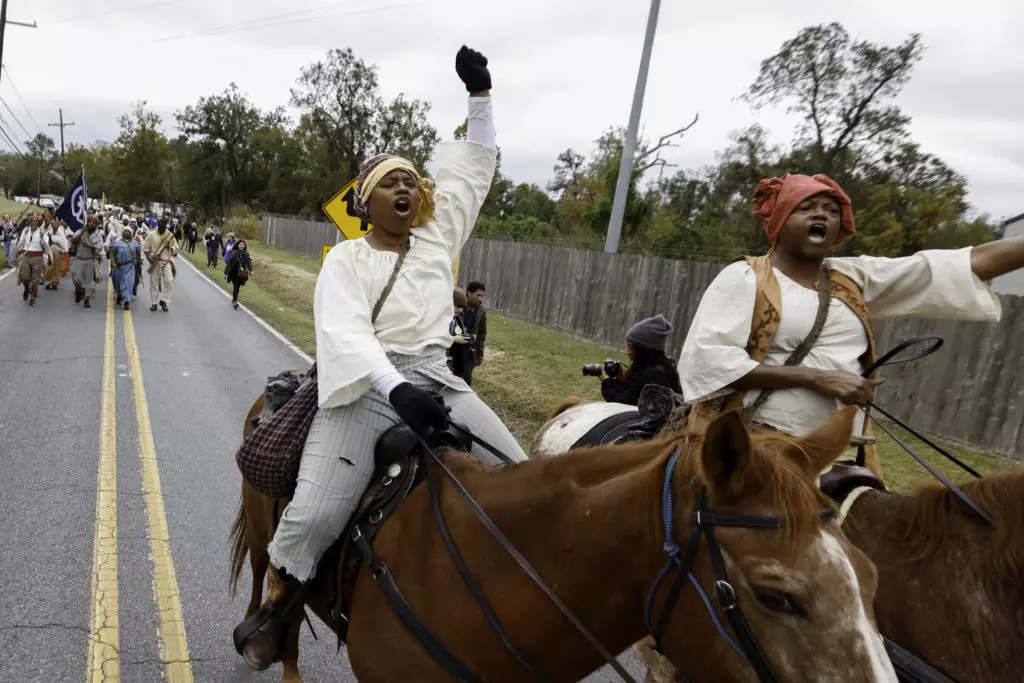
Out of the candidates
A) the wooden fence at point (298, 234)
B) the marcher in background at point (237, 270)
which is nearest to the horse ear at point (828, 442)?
the marcher in background at point (237, 270)

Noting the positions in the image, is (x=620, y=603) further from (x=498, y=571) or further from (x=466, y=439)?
(x=466, y=439)

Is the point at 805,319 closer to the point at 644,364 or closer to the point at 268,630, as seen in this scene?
the point at 644,364

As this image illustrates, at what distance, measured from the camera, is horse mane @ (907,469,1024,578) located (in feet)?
7.02

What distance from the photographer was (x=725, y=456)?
5.14 ft

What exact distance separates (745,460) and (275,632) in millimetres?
2408

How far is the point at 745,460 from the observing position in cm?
155

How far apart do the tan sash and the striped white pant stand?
128 centimetres

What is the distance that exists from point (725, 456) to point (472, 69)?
7.44 ft

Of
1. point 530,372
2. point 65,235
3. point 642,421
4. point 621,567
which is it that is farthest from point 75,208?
point 621,567

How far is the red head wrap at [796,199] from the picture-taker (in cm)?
267

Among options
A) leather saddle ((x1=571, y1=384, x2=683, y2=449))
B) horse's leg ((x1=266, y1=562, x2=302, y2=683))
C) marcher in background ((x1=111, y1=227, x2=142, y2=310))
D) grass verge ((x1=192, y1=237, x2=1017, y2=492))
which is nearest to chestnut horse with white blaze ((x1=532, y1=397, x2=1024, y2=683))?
leather saddle ((x1=571, y1=384, x2=683, y2=449))

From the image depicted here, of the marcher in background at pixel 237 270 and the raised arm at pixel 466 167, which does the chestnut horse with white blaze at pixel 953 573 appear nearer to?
the raised arm at pixel 466 167

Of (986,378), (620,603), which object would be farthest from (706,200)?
(620,603)

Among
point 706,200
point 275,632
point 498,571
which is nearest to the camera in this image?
point 498,571
